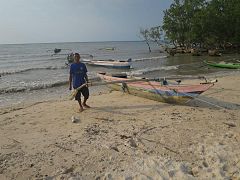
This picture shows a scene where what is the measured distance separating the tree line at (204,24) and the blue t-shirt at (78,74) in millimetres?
34314

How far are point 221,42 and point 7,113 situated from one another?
129 ft

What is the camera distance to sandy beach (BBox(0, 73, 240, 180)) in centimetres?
466

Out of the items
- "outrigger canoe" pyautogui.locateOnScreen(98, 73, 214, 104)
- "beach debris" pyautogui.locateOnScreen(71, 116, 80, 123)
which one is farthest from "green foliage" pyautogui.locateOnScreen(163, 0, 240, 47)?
"beach debris" pyautogui.locateOnScreen(71, 116, 80, 123)

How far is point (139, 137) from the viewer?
6.10m

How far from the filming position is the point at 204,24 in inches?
1566

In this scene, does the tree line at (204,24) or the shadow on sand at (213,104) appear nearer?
the shadow on sand at (213,104)

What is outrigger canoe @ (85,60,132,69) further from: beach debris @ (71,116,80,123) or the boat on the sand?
beach debris @ (71,116,80,123)

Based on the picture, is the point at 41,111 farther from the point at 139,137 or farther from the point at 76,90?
the point at 139,137

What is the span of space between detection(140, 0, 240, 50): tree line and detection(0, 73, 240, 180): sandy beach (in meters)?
33.4

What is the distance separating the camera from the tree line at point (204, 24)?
3953 cm

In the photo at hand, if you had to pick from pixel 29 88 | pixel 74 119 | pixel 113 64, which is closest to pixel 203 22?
pixel 113 64

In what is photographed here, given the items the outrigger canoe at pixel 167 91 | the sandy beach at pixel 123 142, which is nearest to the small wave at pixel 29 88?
the sandy beach at pixel 123 142

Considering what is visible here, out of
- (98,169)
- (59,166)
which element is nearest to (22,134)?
(59,166)

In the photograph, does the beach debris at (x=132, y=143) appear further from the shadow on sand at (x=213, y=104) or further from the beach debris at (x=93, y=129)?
the shadow on sand at (x=213, y=104)
